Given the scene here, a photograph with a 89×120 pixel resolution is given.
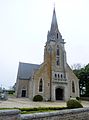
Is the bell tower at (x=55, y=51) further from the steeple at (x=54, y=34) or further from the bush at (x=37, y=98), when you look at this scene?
the bush at (x=37, y=98)

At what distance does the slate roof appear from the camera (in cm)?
4209

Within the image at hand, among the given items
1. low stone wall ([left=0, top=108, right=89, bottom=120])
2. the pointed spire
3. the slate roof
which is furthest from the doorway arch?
low stone wall ([left=0, top=108, right=89, bottom=120])

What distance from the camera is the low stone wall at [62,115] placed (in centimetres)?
858

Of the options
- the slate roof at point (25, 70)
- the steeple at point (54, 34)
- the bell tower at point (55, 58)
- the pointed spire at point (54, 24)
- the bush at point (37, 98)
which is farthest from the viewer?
the pointed spire at point (54, 24)

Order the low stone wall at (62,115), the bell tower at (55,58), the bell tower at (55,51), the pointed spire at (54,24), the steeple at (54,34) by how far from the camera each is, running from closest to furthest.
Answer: the low stone wall at (62,115) < the bell tower at (55,58) < the bell tower at (55,51) < the steeple at (54,34) < the pointed spire at (54,24)

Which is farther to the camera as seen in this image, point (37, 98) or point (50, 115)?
Result: point (37, 98)

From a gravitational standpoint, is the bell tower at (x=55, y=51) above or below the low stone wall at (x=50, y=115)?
above

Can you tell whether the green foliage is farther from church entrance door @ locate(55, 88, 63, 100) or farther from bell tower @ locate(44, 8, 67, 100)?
church entrance door @ locate(55, 88, 63, 100)

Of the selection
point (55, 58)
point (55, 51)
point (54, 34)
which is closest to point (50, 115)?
point (55, 58)

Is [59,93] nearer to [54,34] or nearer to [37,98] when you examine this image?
[37,98]

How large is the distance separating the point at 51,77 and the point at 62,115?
26.9 m

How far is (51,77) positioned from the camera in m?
37.5

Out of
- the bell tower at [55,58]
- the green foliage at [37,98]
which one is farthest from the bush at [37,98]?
the bell tower at [55,58]

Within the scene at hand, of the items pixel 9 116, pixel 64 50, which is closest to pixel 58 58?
pixel 64 50
